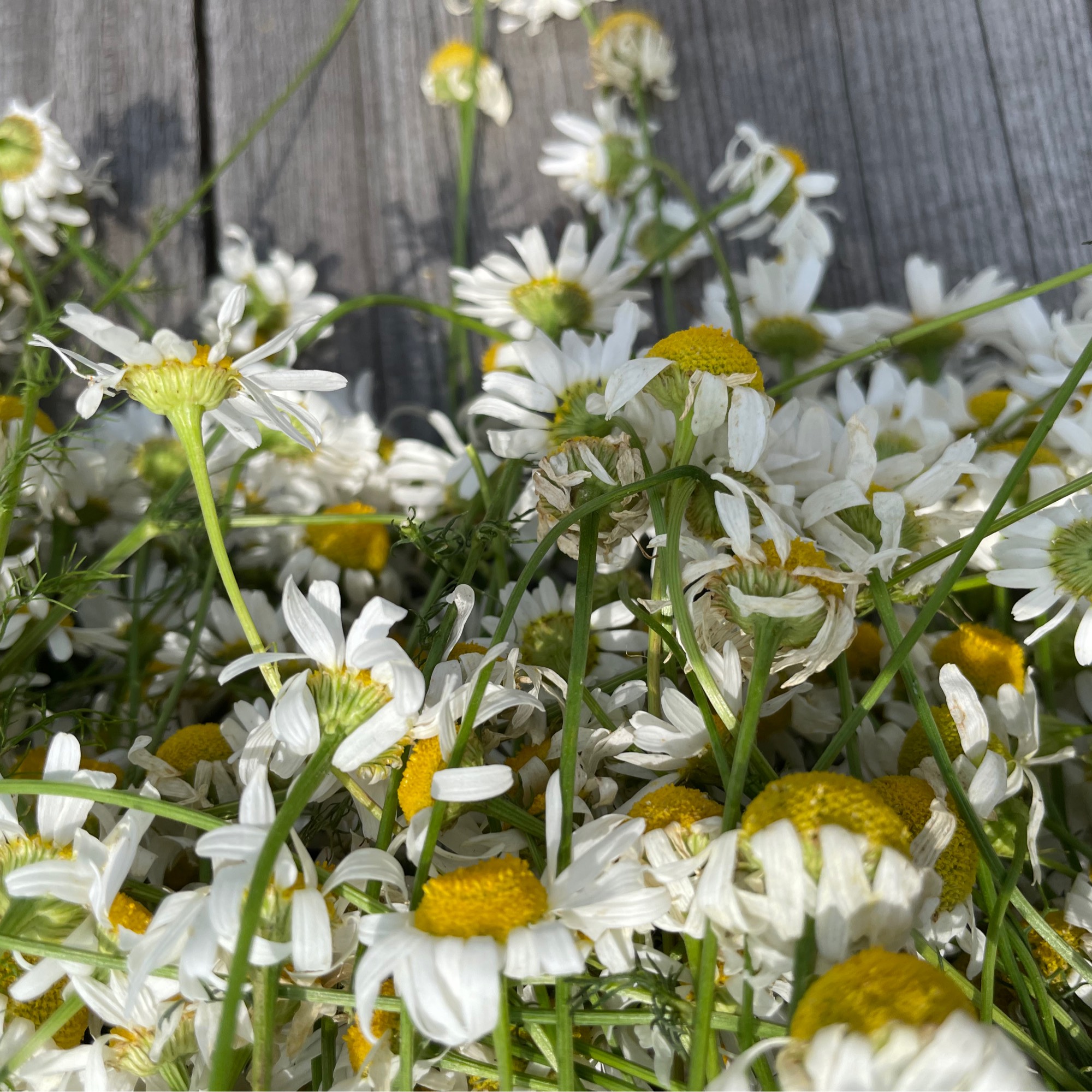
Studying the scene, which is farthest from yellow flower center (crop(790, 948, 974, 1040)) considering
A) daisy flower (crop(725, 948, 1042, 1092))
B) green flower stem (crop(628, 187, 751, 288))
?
green flower stem (crop(628, 187, 751, 288))

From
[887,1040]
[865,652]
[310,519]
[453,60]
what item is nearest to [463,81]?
[453,60]

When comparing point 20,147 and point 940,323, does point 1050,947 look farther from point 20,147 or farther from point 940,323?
point 20,147

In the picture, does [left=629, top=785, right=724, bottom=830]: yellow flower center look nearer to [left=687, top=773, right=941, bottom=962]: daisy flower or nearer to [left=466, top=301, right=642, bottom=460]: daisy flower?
[left=687, top=773, right=941, bottom=962]: daisy flower

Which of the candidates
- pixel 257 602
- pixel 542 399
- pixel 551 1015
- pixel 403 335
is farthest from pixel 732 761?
pixel 403 335

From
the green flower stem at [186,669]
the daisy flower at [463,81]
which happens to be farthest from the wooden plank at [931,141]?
the green flower stem at [186,669]

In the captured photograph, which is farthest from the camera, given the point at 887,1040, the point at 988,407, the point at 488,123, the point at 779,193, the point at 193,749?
the point at 488,123

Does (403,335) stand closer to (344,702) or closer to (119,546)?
(119,546)
